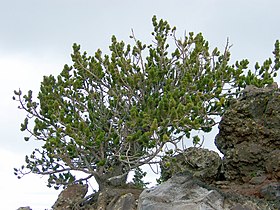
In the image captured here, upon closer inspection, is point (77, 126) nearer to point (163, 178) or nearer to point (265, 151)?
point (163, 178)

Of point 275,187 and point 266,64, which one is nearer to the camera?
point 275,187

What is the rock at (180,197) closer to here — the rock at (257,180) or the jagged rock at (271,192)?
the jagged rock at (271,192)

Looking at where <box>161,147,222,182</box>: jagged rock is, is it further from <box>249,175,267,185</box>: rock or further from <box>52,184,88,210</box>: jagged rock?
<box>52,184,88,210</box>: jagged rock

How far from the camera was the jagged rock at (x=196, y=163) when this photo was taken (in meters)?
8.98

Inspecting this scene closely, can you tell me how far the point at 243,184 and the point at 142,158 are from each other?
2766 mm

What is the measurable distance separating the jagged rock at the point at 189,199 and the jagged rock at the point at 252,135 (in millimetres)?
1349

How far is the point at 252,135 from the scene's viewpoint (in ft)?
26.8

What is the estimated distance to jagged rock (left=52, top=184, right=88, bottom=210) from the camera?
9.48 metres

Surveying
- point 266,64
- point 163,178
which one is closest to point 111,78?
point 163,178

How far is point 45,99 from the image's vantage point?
440 inches

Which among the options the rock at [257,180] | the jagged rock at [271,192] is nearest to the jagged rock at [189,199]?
the jagged rock at [271,192]

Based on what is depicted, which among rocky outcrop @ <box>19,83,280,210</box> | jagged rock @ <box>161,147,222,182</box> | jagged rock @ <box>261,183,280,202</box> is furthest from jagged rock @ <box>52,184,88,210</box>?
jagged rock @ <box>261,183,280,202</box>

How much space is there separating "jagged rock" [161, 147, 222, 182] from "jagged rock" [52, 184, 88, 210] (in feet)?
6.46

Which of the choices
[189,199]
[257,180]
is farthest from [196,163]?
[189,199]
